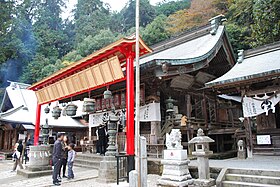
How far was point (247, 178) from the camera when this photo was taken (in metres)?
6.54

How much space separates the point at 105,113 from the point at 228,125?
7946 mm

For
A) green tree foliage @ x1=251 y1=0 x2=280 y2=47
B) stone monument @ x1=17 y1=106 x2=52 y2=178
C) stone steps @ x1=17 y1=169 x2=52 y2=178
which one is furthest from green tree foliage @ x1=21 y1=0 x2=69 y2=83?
green tree foliage @ x1=251 y1=0 x2=280 y2=47

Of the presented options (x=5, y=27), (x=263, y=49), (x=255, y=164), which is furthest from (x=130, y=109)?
(x=5, y=27)

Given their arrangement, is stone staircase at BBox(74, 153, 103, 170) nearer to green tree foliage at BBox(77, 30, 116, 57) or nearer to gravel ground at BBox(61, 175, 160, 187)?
gravel ground at BBox(61, 175, 160, 187)

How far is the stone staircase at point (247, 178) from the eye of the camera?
614 cm

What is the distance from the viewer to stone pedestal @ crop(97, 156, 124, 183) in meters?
7.73

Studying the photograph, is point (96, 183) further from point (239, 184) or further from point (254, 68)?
point (254, 68)

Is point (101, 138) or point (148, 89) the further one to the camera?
point (101, 138)

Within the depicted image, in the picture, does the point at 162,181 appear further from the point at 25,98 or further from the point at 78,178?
the point at 25,98

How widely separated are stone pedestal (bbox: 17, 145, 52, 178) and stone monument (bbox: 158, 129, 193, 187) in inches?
232

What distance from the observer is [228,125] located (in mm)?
15078

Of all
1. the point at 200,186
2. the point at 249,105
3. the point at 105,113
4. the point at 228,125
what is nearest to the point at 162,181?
the point at 200,186

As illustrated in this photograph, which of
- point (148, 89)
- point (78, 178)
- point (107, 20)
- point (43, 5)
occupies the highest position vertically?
point (43, 5)

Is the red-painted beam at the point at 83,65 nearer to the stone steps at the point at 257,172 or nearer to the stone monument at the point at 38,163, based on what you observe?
the stone monument at the point at 38,163
